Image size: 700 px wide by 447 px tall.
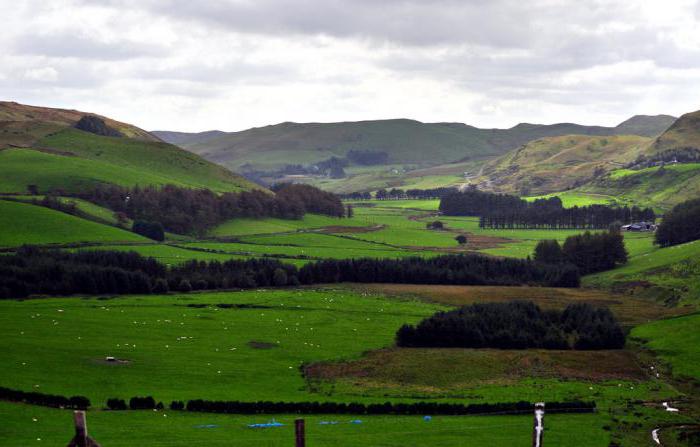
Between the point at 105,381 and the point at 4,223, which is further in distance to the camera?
the point at 4,223

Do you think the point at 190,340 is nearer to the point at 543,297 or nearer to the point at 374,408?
the point at 374,408

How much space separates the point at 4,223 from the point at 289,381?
12707cm

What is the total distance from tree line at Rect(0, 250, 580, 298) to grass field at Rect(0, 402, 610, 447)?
7296 centimetres

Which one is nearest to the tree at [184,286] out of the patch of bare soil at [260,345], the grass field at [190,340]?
the grass field at [190,340]

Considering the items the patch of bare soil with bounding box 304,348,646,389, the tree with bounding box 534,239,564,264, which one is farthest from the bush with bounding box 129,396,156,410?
the tree with bounding box 534,239,564,264

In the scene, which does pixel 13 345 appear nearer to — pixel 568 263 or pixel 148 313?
pixel 148 313

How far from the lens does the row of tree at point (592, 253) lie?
7362 inches

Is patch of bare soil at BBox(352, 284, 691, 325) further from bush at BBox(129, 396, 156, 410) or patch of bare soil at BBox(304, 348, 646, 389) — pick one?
bush at BBox(129, 396, 156, 410)

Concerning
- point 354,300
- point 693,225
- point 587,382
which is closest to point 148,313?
point 354,300

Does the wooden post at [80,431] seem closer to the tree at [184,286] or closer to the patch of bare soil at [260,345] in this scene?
the patch of bare soil at [260,345]

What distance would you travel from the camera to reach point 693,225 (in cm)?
19988

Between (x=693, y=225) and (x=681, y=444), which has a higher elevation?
(x=693, y=225)

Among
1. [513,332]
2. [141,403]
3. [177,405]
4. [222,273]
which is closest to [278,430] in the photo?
[177,405]

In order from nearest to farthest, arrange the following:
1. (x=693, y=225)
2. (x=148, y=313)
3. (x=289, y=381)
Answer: (x=289, y=381)
(x=148, y=313)
(x=693, y=225)
